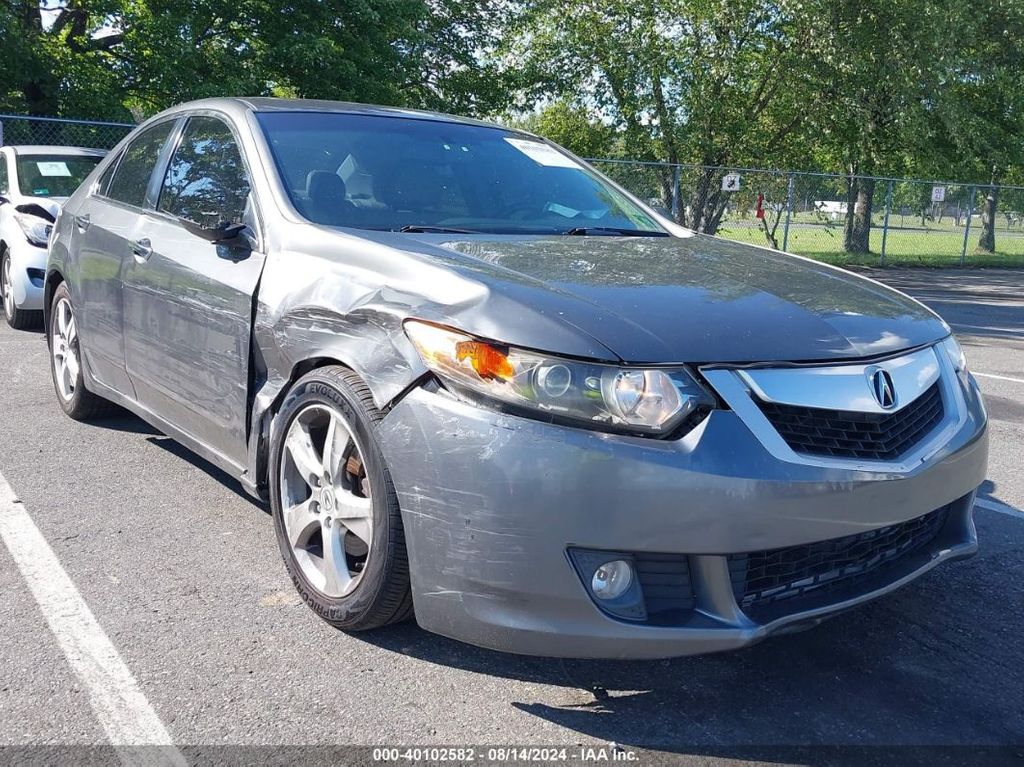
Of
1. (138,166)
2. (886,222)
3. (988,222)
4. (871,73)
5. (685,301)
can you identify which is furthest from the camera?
(988,222)

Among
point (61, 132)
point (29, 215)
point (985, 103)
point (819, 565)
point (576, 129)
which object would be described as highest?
point (985, 103)

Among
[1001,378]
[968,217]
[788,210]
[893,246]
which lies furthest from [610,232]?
[968,217]

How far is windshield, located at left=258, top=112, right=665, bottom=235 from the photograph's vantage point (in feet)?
11.8

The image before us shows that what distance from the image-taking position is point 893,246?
84.9 feet

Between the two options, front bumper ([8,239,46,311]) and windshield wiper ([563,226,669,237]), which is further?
front bumper ([8,239,46,311])

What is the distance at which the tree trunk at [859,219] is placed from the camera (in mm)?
24406

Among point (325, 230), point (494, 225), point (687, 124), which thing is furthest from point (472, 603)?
point (687, 124)

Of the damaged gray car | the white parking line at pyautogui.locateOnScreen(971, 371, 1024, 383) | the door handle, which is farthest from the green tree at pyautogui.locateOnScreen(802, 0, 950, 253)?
the damaged gray car

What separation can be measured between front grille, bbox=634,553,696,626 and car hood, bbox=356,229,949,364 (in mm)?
499

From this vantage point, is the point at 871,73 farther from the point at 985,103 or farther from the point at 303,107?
the point at 303,107

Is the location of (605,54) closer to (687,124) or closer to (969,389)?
(687,124)

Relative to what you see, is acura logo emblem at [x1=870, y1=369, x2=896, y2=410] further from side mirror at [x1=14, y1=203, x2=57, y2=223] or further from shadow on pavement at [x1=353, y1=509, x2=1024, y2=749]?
side mirror at [x1=14, y1=203, x2=57, y2=223]

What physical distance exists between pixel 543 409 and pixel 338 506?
0.83 m

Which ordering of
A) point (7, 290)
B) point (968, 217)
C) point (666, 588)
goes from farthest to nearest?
point (968, 217) → point (7, 290) → point (666, 588)
